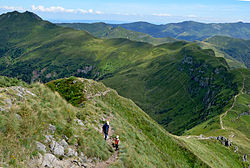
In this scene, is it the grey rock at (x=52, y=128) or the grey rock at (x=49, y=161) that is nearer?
the grey rock at (x=49, y=161)

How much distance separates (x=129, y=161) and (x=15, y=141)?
11793mm

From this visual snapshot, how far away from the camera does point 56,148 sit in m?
15.7

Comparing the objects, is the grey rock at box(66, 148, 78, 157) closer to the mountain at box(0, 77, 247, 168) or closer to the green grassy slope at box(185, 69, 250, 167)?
the mountain at box(0, 77, 247, 168)

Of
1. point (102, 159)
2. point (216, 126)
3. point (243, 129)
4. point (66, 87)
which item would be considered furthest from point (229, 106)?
point (102, 159)

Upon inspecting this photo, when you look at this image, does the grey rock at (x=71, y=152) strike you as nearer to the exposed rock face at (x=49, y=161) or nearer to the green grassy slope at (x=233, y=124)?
the exposed rock face at (x=49, y=161)

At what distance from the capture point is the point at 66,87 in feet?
149

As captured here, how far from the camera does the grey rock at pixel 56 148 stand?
15.4 meters

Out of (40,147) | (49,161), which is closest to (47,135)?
(40,147)

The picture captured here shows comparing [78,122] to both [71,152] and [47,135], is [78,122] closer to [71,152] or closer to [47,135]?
[71,152]

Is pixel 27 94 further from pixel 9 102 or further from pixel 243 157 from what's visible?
pixel 243 157

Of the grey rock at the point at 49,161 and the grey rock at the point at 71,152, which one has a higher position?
the grey rock at the point at 49,161

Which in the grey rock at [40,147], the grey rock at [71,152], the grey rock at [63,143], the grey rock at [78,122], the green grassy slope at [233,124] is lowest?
the green grassy slope at [233,124]

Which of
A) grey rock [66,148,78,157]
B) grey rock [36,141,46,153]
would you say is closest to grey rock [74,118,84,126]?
grey rock [66,148,78,157]

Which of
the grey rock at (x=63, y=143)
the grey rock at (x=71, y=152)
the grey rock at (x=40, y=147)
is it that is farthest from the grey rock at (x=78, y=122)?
the grey rock at (x=40, y=147)
